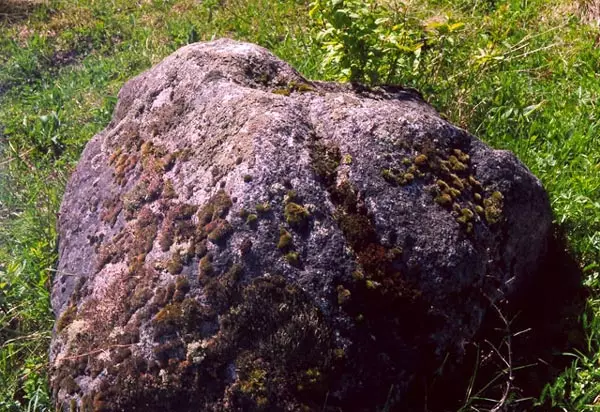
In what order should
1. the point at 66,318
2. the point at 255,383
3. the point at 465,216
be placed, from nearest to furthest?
the point at 255,383
the point at 465,216
the point at 66,318

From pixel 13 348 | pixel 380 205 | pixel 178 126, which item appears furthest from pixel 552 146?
pixel 13 348

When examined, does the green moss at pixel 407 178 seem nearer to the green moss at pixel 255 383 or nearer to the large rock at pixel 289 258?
the large rock at pixel 289 258

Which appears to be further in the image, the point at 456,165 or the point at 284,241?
the point at 456,165

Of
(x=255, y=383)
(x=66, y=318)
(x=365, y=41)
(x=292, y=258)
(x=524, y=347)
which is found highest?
(x=365, y=41)

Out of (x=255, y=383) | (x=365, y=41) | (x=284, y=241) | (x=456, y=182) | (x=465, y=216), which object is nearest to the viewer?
(x=255, y=383)

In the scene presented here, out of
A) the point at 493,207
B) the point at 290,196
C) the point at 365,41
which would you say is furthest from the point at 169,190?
the point at 365,41

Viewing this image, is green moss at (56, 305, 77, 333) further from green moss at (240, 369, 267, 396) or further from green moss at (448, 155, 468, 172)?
green moss at (448, 155, 468, 172)

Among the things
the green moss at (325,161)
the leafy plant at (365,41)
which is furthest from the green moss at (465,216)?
the leafy plant at (365,41)

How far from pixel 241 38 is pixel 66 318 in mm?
3678

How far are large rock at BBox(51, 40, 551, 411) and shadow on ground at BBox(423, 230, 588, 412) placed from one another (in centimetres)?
11

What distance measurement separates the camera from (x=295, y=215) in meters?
2.52

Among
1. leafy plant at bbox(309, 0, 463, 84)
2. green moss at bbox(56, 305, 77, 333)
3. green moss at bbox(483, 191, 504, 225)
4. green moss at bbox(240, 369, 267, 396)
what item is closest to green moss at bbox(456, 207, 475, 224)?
green moss at bbox(483, 191, 504, 225)

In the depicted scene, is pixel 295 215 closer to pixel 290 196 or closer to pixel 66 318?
pixel 290 196

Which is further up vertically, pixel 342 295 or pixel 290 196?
pixel 290 196
